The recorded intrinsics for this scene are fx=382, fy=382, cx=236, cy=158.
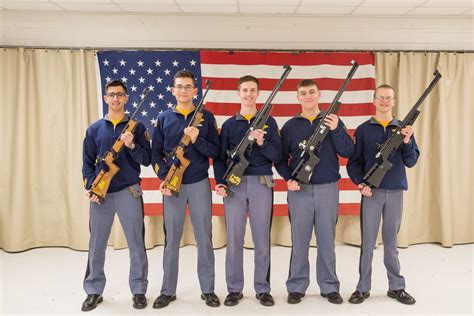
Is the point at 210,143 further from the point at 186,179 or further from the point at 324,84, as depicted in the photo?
the point at 324,84

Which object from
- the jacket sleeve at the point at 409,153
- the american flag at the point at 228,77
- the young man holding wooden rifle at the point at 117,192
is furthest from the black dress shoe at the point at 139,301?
the jacket sleeve at the point at 409,153

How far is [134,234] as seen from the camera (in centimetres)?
325

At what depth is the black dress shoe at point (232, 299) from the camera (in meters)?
3.23

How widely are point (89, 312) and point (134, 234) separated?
2.39 ft

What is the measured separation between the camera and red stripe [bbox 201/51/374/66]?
15.4 feet

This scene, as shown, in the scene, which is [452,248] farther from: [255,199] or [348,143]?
[255,199]

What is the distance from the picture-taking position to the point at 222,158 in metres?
3.30

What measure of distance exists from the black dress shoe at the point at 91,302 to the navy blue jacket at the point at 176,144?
119cm

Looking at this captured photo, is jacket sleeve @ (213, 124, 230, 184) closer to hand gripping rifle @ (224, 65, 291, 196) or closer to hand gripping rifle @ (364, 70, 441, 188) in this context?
hand gripping rifle @ (224, 65, 291, 196)

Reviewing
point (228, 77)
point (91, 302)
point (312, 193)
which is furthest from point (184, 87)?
point (91, 302)

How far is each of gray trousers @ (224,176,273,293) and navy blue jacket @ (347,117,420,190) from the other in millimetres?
809

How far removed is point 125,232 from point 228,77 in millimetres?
2313

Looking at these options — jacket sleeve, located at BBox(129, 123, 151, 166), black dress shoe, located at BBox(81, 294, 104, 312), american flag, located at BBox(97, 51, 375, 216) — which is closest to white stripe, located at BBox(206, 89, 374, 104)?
american flag, located at BBox(97, 51, 375, 216)

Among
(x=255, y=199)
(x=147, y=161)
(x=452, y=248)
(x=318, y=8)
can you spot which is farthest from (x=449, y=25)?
(x=147, y=161)
